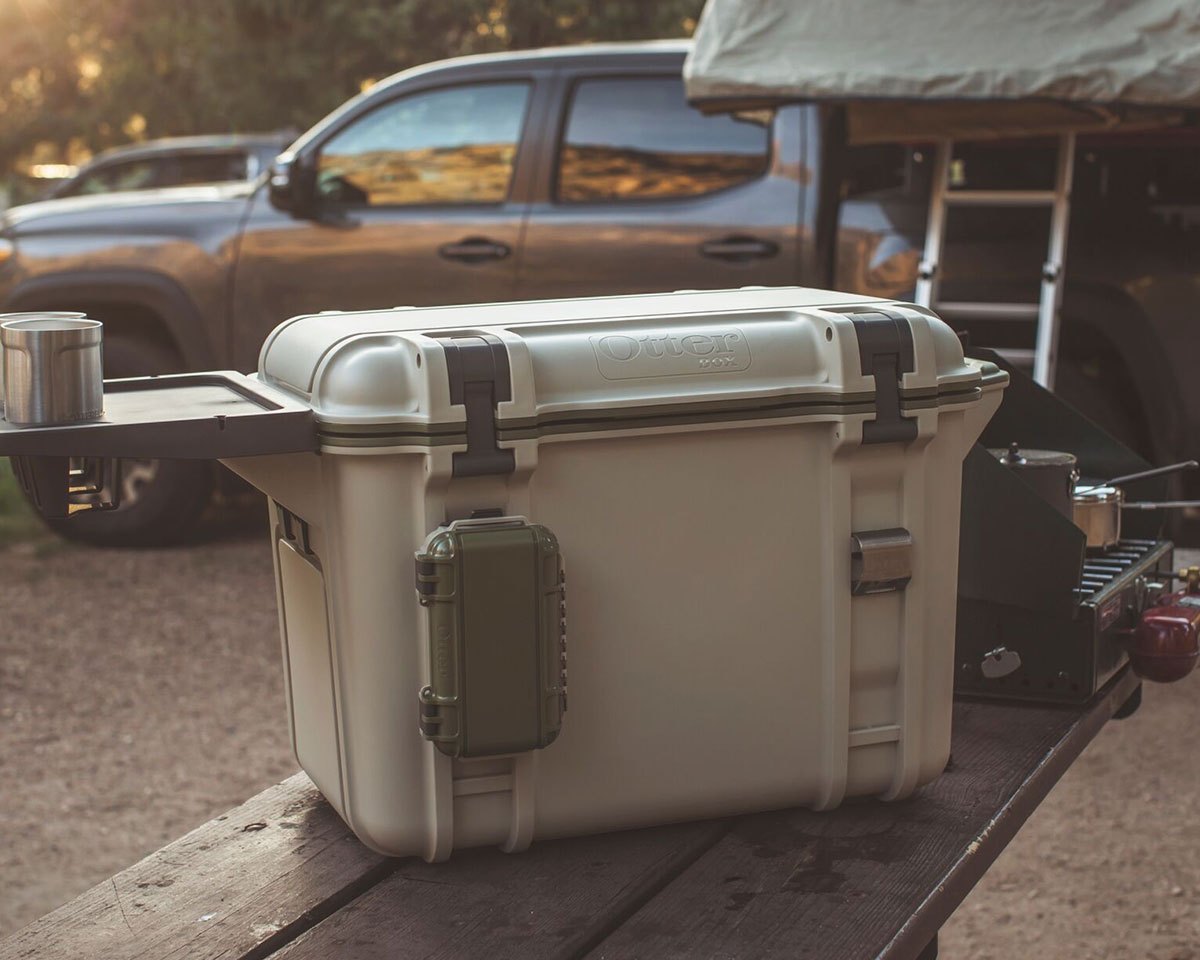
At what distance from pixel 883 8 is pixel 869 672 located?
321cm

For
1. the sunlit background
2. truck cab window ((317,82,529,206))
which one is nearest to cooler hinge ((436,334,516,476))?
truck cab window ((317,82,529,206))

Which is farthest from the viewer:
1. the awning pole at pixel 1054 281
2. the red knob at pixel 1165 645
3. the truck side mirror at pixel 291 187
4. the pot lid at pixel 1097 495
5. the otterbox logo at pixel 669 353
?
the truck side mirror at pixel 291 187

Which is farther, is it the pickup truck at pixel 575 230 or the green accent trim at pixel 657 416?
the pickup truck at pixel 575 230

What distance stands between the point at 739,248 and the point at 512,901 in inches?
153

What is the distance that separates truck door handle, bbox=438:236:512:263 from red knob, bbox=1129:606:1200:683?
360 centimetres

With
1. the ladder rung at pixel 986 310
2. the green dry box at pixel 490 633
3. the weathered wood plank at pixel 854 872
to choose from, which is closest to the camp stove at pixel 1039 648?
the weathered wood plank at pixel 854 872

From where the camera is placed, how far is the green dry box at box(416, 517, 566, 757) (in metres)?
1.63

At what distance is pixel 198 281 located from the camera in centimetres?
619

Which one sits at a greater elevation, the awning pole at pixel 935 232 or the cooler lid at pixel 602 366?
the cooler lid at pixel 602 366

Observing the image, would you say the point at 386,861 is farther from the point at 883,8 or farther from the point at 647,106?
the point at 647,106

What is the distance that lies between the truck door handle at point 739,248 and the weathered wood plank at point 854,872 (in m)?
3.28

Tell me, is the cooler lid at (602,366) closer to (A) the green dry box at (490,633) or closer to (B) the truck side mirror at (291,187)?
(A) the green dry box at (490,633)

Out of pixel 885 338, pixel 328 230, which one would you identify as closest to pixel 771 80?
pixel 328 230

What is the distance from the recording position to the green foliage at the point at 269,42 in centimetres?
1711
